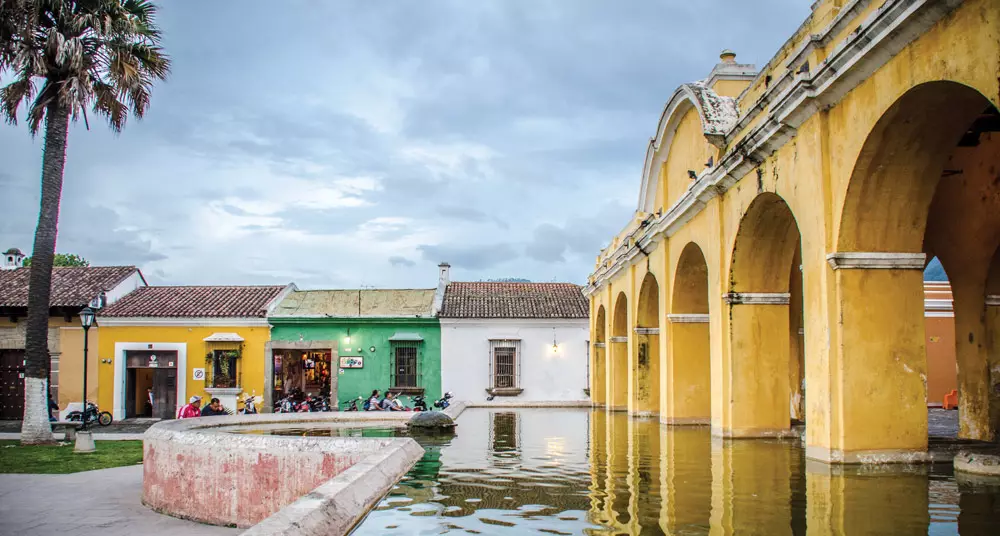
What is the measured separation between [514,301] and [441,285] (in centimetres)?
283

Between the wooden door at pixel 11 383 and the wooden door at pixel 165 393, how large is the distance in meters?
4.02

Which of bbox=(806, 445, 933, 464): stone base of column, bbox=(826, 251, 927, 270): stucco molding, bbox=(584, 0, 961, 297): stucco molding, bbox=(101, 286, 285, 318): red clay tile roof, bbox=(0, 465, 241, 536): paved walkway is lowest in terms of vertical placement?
bbox=(0, 465, 241, 536): paved walkway

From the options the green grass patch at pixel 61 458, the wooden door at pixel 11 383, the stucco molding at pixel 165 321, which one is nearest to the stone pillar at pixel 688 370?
the green grass patch at pixel 61 458

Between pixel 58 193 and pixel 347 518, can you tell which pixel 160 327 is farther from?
pixel 347 518

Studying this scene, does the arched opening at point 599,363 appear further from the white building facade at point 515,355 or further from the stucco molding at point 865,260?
the stucco molding at point 865,260

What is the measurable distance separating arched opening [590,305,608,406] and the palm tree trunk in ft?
49.6

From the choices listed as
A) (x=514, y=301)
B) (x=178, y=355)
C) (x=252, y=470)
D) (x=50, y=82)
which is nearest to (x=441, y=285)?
(x=514, y=301)

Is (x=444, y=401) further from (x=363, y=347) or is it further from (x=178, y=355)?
(x=178, y=355)

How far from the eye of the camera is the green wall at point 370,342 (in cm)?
2856

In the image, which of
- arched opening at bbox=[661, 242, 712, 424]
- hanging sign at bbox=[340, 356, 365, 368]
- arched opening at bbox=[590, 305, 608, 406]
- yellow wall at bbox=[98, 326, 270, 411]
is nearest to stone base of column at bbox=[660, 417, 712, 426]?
arched opening at bbox=[661, 242, 712, 424]

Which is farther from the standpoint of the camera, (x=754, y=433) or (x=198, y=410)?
(x=198, y=410)

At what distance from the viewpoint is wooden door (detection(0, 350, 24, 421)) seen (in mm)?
27141

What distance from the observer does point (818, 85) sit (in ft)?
27.9

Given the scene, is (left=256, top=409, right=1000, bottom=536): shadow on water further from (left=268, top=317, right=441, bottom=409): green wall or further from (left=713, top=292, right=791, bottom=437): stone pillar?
(left=268, top=317, right=441, bottom=409): green wall
